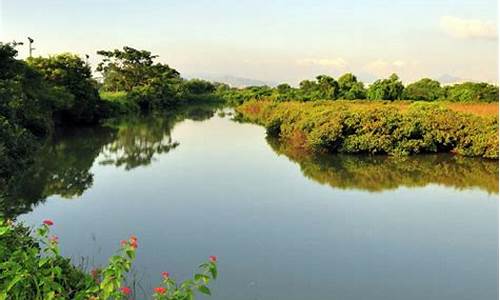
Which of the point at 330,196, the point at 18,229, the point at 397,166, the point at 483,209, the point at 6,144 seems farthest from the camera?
the point at 397,166

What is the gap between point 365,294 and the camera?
5.52 metres

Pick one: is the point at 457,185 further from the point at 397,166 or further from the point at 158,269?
the point at 158,269

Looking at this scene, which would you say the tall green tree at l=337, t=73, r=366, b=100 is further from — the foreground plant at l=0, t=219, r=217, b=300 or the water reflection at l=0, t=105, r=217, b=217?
the foreground plant at l=0, t=219, r=217, b=300

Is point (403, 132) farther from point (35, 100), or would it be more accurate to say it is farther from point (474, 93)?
point (474, 93)

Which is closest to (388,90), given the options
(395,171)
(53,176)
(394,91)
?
(394,91)

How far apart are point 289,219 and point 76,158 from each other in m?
9.11

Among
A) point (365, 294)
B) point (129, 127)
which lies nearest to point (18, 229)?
point (365, 294)

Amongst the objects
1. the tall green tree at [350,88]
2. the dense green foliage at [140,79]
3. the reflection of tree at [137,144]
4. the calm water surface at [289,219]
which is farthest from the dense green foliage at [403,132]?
the dense green foliage at [140,79]

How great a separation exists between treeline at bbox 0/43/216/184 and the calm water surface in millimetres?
1031

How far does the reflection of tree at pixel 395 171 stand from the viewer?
11.6 meters

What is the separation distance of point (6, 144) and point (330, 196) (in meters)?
6.64

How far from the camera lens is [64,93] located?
75.5ft

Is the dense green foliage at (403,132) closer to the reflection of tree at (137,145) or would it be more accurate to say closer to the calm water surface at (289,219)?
the calm water surface at (289,219)

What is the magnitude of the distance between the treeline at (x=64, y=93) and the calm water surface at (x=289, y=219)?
1.03m
